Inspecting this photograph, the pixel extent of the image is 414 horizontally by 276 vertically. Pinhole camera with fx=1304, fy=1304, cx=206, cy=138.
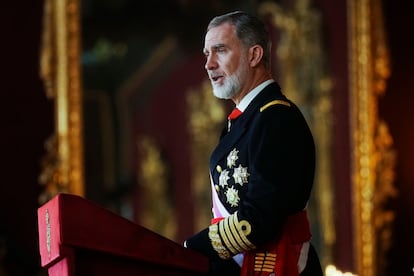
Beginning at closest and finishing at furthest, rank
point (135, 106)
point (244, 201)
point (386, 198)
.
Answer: point (244, 201)
point (386, 198)
point (135, 106)

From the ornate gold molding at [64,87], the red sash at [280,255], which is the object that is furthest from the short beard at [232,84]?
the ornate gold molding at [64,87]

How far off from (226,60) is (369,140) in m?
3.24

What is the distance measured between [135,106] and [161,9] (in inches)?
21.1

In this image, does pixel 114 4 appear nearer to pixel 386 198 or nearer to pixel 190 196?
pixel 190 196

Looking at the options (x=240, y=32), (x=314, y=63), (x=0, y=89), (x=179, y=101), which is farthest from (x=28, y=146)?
(x=240, y=32)

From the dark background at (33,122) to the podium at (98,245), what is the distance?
3.49m

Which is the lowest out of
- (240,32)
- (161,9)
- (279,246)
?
(279,246)

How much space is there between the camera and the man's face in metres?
3.38

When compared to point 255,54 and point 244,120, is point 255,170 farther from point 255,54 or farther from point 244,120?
point 255,54

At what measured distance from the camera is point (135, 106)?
698cm

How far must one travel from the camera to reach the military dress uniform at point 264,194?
3213 millimetres

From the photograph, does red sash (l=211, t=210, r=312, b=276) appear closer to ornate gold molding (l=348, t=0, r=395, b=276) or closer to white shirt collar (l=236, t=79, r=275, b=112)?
white shirt collar (l=236, t=79, r=275, b=112)

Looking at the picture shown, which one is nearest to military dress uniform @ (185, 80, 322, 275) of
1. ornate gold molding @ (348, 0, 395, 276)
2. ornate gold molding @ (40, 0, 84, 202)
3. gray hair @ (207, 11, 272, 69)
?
gray hair @ (207, 11, 272, 69)

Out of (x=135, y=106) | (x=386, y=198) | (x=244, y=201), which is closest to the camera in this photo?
(x=244, y=201)
